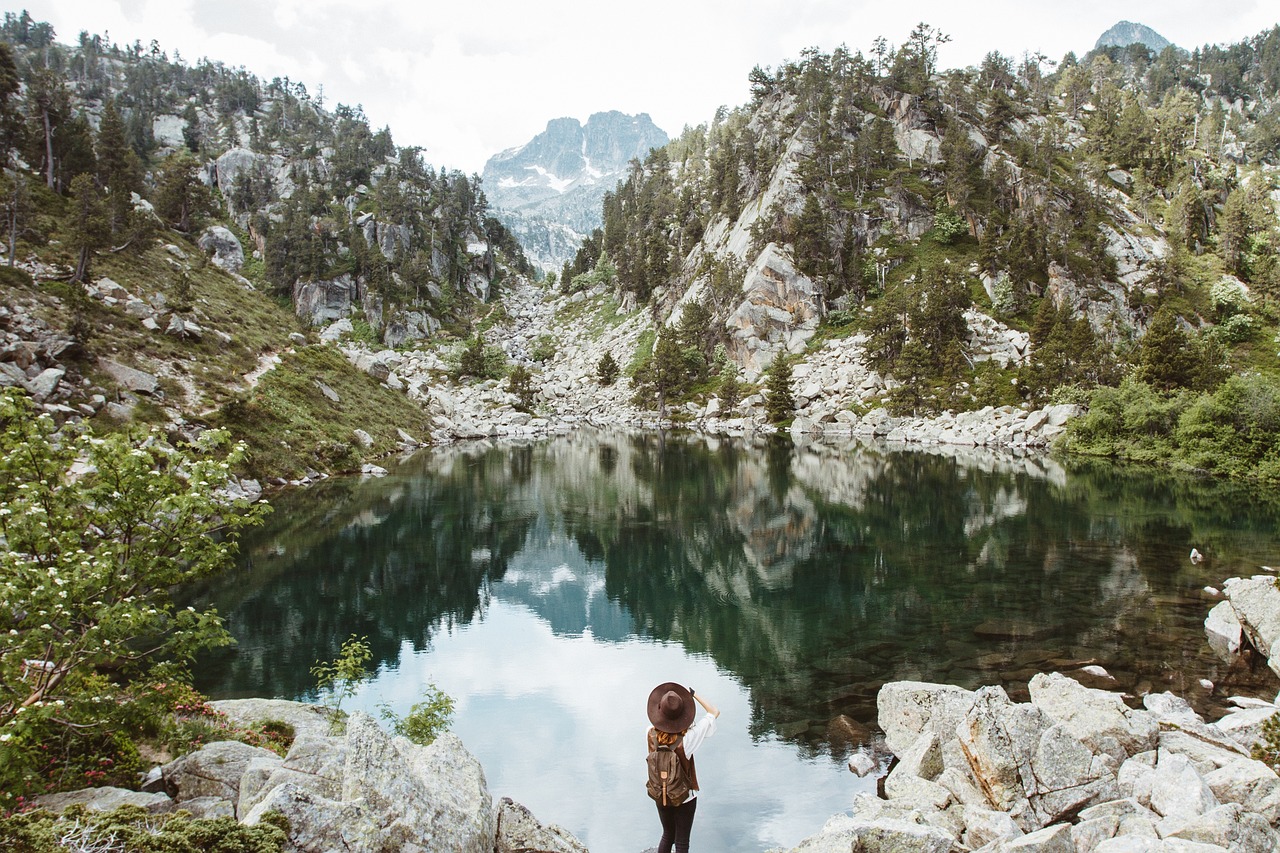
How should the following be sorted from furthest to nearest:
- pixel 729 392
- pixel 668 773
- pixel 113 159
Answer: pixel 729 392, pixel 113 159, pixel 668 773

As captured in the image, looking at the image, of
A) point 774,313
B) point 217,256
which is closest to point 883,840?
point 774,313

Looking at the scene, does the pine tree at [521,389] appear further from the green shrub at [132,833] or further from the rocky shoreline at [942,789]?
the green shrub at [132,833]

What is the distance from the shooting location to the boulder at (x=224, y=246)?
12606cm

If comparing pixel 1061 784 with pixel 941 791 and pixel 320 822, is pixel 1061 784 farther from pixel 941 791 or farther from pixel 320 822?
pixel 320 822

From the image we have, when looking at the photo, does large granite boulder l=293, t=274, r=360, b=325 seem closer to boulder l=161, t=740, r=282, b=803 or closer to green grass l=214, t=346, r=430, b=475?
green grass l=214, t=346, r=430, b=475

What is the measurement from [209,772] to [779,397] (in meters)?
96.8

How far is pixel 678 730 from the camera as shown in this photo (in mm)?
8500

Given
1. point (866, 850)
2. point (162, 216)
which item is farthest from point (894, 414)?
point (162, 216)

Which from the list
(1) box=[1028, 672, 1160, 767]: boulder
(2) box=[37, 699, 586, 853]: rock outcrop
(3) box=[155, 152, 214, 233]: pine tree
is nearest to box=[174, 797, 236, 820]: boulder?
(2) box=[37, 699, 586, 853]: rock outcrop

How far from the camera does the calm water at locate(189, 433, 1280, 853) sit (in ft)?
52.2

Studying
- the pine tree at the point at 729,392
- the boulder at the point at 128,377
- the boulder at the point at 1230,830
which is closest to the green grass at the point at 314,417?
the boulder at the point at 128,377

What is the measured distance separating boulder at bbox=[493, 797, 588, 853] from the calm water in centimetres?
353

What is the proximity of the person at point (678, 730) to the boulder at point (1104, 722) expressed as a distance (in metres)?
8.13

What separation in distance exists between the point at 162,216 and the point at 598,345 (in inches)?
3268
